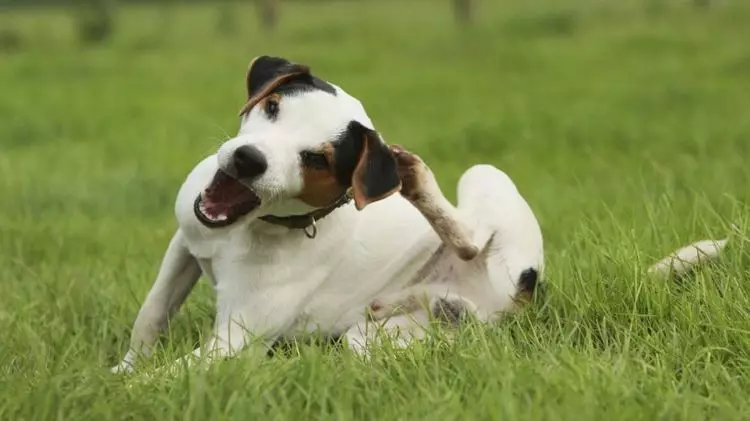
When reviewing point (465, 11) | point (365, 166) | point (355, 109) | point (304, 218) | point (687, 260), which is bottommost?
point (465, 11)

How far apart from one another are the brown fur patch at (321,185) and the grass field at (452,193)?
0.44 m

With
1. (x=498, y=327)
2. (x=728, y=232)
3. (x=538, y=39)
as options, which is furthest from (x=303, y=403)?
(x=538, y=39)

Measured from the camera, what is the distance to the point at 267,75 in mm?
3250

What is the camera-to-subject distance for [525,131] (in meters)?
8.53

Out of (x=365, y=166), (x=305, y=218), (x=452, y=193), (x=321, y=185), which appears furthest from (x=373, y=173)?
(x=452, y=193)

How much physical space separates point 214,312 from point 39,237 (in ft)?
6.46

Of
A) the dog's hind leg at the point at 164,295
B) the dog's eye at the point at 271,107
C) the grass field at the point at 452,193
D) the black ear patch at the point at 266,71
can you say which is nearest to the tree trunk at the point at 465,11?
the grass field at the point at 452,193

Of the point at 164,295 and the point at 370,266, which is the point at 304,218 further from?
the point at 164,295

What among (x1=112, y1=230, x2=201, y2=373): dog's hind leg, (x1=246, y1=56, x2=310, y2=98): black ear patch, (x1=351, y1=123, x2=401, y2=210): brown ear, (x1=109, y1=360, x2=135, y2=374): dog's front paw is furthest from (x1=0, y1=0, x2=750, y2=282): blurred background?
(x1=109, y1=360, x2=135, y2=374): dog's front paw

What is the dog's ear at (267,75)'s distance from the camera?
3150 mm

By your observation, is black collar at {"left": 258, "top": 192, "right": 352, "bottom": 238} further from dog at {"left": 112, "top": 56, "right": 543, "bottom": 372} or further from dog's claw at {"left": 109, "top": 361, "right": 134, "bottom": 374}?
dog's claw at {"left": 109, "top": 361, "right": 134, "bottom": 374}

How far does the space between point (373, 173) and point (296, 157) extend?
22cm

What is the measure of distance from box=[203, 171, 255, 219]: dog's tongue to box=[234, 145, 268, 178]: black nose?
18cm

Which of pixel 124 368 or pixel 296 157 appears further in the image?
pixel 124 368
